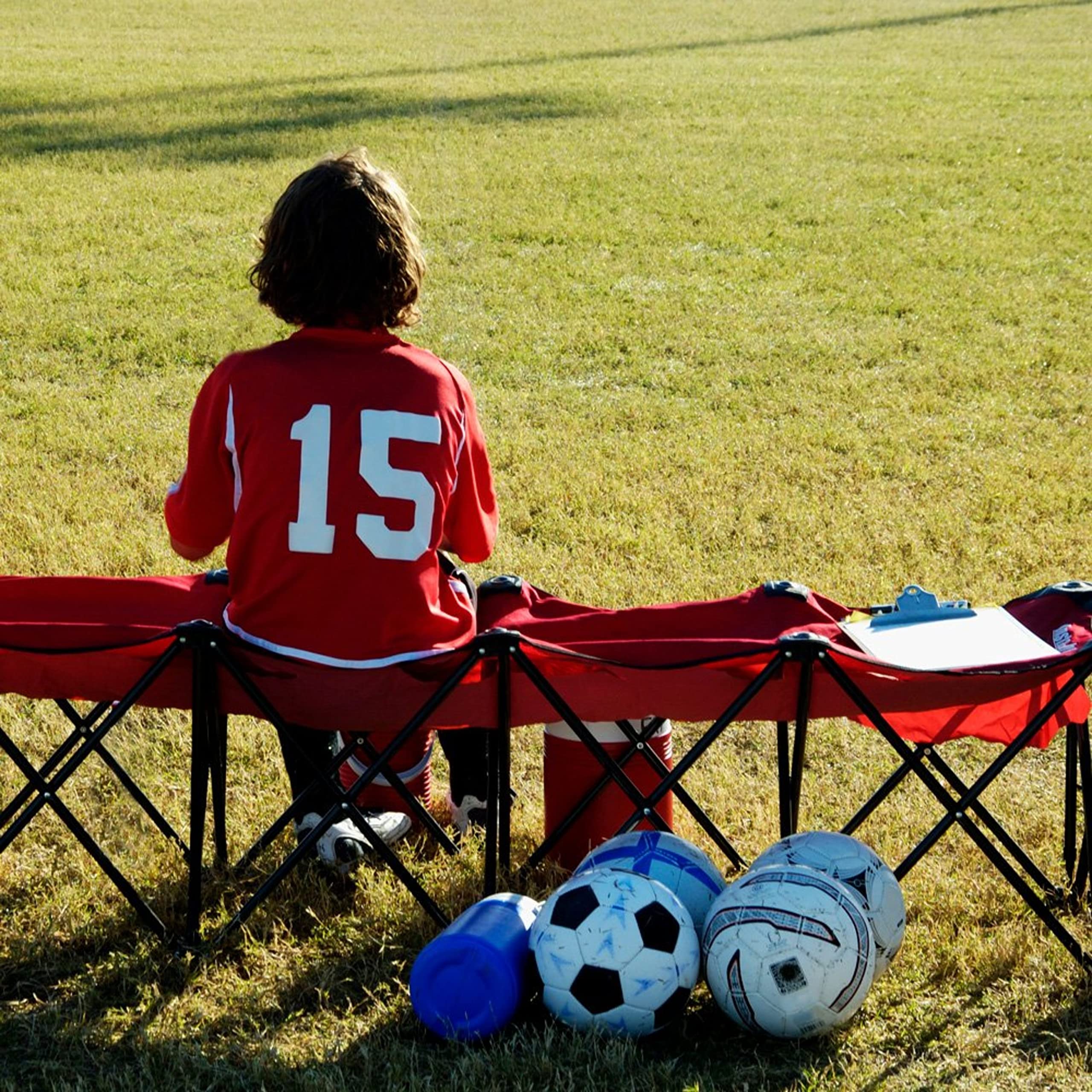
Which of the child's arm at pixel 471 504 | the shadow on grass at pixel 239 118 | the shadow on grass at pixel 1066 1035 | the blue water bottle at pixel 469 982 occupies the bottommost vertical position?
the shadow on grass at pixel 1066 1035

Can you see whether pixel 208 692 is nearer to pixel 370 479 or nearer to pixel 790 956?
pixel 370 479

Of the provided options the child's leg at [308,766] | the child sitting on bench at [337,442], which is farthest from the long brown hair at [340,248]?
the child's leg at [308,766]

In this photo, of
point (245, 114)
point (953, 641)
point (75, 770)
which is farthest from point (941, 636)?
point (245, 114)

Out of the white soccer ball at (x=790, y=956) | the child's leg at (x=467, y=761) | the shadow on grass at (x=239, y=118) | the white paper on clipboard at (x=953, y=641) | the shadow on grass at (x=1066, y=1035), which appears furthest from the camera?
the shadow on grass at (x=239, y=118)

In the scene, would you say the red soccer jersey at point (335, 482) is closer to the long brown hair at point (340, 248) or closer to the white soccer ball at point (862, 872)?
the long brown hair at point (340, 248)

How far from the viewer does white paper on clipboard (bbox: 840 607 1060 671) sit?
3014 mm

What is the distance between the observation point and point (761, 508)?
240 inches

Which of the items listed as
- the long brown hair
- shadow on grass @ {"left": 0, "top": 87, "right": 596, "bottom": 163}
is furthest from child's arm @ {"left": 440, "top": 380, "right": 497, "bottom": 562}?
shadow on grass @ {"left": 0, "top": 87, "right": 596, "bottom": 163}

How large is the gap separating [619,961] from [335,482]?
1.08m

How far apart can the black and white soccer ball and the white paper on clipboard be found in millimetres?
→ 690

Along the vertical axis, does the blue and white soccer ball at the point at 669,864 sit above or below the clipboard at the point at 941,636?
below

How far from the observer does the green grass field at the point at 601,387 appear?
2.93 meters

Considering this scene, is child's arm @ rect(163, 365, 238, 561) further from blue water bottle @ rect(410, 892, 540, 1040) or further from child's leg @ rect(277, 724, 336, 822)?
blue water bottle @ rect(410, 892, 540, 1040)

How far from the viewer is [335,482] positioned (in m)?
2.87
